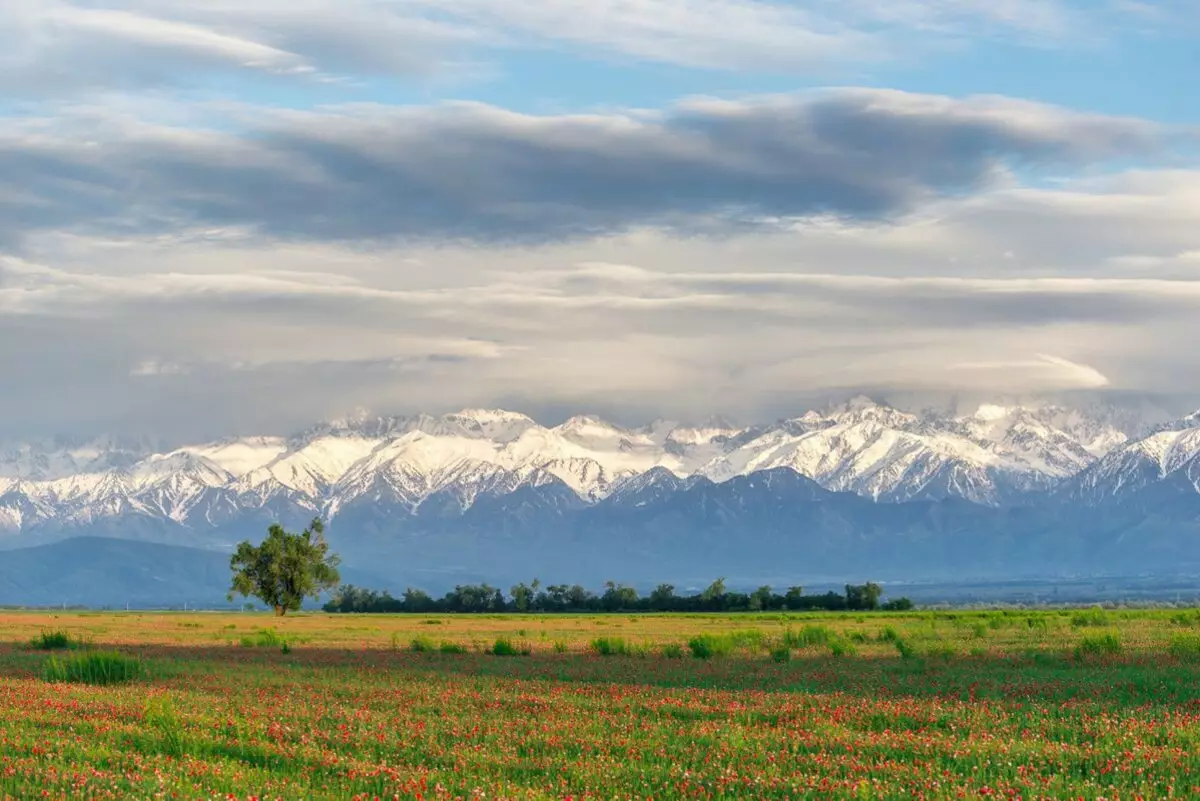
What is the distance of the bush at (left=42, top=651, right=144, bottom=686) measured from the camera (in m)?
38.3

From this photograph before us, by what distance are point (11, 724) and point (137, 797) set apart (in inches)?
342

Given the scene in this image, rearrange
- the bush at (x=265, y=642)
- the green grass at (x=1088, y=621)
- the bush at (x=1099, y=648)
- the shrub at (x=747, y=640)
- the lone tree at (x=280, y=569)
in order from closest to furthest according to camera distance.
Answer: the bush at (x=1099, y=648) → the shrub at (x=747, y=640) → the bush at (x=265, y=642) → the green grass at (x=1088, y=621) → the lone tree at (x=280, y=569)

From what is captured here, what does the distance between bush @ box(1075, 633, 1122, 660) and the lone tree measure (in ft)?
368

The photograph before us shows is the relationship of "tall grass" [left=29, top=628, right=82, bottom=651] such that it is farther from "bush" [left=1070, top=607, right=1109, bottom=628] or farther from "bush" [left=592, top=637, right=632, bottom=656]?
"bush" [left=1070, top=607, right=1109, bottom=628]

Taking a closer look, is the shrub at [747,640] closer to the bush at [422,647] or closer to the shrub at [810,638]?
the shrub at [810,638]

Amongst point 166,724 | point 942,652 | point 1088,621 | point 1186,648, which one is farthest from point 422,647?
point 1088,621

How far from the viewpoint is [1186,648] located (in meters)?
46.0

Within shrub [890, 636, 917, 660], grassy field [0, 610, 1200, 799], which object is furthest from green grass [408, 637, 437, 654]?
shrub [890, 636, 917, 660]

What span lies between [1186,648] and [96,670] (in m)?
30.6

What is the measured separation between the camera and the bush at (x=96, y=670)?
3831 cm

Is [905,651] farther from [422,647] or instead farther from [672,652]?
[422,647]

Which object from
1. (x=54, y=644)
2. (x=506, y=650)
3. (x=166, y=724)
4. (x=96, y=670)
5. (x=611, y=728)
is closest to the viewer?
(x=611, y=728)

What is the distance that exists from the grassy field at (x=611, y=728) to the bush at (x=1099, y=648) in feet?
1.49

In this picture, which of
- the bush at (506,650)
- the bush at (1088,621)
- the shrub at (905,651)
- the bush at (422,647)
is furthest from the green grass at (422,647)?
the bush at (1088,621)
